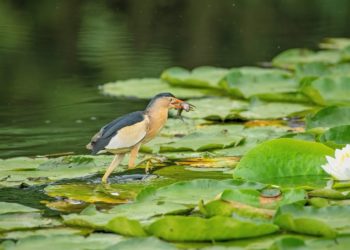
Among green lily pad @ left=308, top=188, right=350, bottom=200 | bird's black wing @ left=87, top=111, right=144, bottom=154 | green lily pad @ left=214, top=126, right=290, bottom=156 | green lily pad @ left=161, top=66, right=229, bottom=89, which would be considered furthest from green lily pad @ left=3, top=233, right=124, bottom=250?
green lily pad @ left=161, top=66, right=229, bottom=89

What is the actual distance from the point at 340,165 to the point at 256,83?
3.63 meters

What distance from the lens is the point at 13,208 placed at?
4078 mm

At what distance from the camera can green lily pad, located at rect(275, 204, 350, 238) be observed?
10.9ft

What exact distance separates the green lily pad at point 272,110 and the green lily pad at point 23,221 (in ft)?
9.06

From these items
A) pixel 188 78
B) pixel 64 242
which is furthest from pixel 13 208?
pixel 188 78

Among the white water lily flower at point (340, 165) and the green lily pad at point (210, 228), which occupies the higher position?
the white water lily flower at point (340, 165)

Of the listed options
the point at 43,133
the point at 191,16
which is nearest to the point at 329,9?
the point at 191,16

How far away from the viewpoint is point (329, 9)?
15688 millimetres

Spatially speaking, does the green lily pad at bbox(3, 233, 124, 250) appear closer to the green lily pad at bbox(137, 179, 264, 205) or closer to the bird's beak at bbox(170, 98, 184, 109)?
the green lily pad at bbox(137, 179, 264, 205)

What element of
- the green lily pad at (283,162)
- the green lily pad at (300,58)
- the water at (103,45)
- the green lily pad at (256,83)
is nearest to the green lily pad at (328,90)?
the green lily pad at (256,83)

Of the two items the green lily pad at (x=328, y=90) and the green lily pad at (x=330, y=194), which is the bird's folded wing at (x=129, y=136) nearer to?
the green lily pad at (x=330, y=194)

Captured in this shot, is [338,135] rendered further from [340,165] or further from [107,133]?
[107,133]

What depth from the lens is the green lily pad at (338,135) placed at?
4938 mm

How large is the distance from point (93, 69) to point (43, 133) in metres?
2.95
